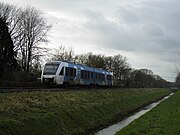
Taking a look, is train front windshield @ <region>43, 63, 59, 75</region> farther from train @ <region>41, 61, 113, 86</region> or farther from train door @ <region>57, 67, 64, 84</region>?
train door @ <region>57, 67, 64, 84</region>

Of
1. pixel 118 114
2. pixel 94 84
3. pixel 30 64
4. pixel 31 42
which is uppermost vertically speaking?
pixel 31 42

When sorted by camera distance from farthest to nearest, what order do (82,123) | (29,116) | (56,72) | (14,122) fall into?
(56,72)
(82,123)
(29,116)
(14,122)

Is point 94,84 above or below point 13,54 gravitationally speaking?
below

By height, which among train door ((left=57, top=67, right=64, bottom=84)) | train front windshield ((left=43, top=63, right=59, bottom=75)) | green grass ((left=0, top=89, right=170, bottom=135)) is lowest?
green grass ((left=0, top=89, right=170, bottom=135))

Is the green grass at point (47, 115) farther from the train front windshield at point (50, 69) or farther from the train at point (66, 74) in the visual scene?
the train front windshield at point (50, 69)

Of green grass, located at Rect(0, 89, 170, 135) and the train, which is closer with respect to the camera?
green grass, located at Rect(0, 89, 170, 135)

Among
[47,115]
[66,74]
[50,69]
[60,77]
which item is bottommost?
[47,115]

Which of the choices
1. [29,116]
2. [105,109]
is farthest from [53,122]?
[105,109]

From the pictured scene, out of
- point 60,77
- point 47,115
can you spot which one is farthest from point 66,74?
point 47,115

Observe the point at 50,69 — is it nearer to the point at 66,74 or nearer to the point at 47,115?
the point at 66,74

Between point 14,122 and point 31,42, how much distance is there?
52148 mm

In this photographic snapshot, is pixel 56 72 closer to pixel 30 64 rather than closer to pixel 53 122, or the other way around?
pixel 53 122

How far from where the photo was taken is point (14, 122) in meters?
14.4

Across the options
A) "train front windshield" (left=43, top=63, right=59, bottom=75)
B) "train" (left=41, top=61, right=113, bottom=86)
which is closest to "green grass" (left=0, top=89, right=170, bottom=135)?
"train" (left=41, top=61, right=113, bottom=86)
